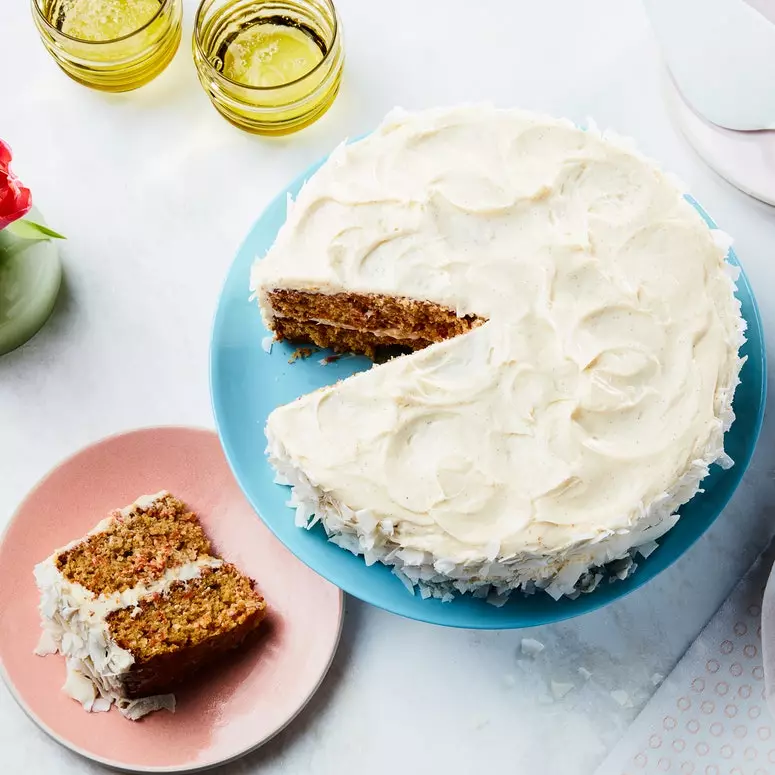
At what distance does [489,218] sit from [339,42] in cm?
97

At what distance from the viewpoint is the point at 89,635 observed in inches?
127

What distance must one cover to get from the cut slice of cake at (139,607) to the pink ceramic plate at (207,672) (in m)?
0.06

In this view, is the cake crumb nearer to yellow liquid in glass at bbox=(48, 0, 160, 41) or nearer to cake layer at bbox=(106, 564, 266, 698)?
cake layer at bbox=(106, 564, 266, 698)

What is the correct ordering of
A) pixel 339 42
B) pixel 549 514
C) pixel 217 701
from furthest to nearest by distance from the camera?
pixel 339 42 < pixel 217 701 < pixel 549 514

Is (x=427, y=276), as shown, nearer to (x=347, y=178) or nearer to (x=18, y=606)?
(x=347, y=178)

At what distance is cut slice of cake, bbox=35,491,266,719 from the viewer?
3221mm

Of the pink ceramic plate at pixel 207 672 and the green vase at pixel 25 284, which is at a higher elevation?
the green vase at pixel 25 284

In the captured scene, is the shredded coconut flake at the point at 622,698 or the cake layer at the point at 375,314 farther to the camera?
the shredded coconut flake at the point at 622,698

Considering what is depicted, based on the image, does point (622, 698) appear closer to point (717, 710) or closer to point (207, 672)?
point (717, 710)

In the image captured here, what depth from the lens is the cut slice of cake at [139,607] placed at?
3221 millimetres

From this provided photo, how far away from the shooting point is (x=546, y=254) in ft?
9.93

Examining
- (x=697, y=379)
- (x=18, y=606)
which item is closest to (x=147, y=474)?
(x=18, y=606)

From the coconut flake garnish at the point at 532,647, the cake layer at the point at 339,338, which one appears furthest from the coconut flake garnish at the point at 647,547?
the cake layer at the point at 339,338

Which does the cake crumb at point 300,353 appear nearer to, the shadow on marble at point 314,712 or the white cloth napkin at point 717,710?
the shadow on marble at point 314,712
